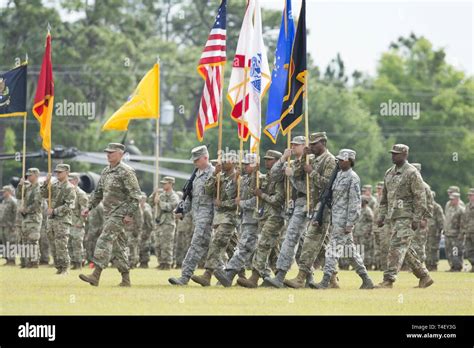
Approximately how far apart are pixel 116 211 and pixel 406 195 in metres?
4.55

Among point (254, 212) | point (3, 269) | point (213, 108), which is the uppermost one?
point (213, 108)

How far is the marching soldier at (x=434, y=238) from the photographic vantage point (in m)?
31.8

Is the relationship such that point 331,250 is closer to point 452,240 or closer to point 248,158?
point 248,158

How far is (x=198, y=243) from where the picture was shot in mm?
20609

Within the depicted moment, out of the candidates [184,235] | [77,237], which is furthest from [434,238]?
[77,237]

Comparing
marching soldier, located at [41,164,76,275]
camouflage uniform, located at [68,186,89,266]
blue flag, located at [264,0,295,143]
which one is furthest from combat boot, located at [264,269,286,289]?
Result: camouflage uniform, located at [68,186,89,266]

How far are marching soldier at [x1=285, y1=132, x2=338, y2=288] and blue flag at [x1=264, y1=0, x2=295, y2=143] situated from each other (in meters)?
1.48

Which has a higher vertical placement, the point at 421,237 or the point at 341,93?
the point at 341,93

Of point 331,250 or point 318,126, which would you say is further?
point 318,126

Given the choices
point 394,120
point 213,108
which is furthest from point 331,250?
point 394,120

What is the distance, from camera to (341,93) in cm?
6512

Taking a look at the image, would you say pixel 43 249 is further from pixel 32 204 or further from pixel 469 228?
pixel 469 228

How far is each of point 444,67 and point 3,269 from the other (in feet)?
167

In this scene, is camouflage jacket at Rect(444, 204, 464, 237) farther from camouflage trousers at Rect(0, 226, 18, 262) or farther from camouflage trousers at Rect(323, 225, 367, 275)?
camouflage trousers at Rect(323, 225, 367, 275)
